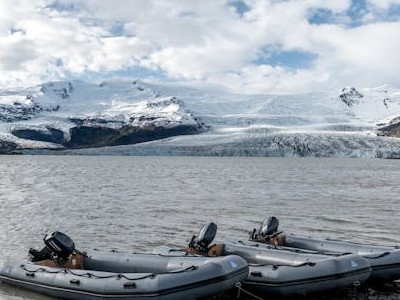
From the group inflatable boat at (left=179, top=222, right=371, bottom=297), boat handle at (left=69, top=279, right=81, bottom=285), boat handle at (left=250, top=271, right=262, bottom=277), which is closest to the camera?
inflatable boat at (left=179, top=222, right=371, bottom=297)

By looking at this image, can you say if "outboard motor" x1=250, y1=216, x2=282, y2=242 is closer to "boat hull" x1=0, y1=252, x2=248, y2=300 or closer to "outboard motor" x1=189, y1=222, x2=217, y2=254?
"outboard motor" x1=189, y1=222, x2=217, y2=254

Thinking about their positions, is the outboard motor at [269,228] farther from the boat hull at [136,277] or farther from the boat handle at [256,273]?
the boat hull at [136,277]

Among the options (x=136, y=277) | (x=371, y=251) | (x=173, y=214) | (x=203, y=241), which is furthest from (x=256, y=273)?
(x=173, y=214)

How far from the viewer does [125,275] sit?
12.3 m

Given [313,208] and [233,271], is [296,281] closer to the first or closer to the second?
[233,271]

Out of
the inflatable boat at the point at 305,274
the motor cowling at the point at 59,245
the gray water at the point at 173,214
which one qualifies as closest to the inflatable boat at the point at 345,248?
the inflatable boat at the point at 305,274

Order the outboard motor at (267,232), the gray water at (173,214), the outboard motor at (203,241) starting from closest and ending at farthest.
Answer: the outboard motor at (203,241) < the outboard motor at (267,232) < the gray water at (173,214)

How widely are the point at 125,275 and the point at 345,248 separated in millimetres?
5919

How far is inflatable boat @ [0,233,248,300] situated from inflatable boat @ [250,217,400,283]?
3424 mm

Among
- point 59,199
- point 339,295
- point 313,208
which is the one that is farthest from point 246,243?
point 59,199

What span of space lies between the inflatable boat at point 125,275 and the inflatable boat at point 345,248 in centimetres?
342

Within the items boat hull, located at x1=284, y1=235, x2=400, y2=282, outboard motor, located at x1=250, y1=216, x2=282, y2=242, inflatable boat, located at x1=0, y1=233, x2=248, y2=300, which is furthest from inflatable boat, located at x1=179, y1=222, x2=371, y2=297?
outboard motor, located at x1=250, y1=216, x2=282, y2=242

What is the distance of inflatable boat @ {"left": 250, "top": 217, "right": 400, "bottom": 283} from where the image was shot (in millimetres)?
13852

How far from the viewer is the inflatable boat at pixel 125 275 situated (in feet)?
38.8
